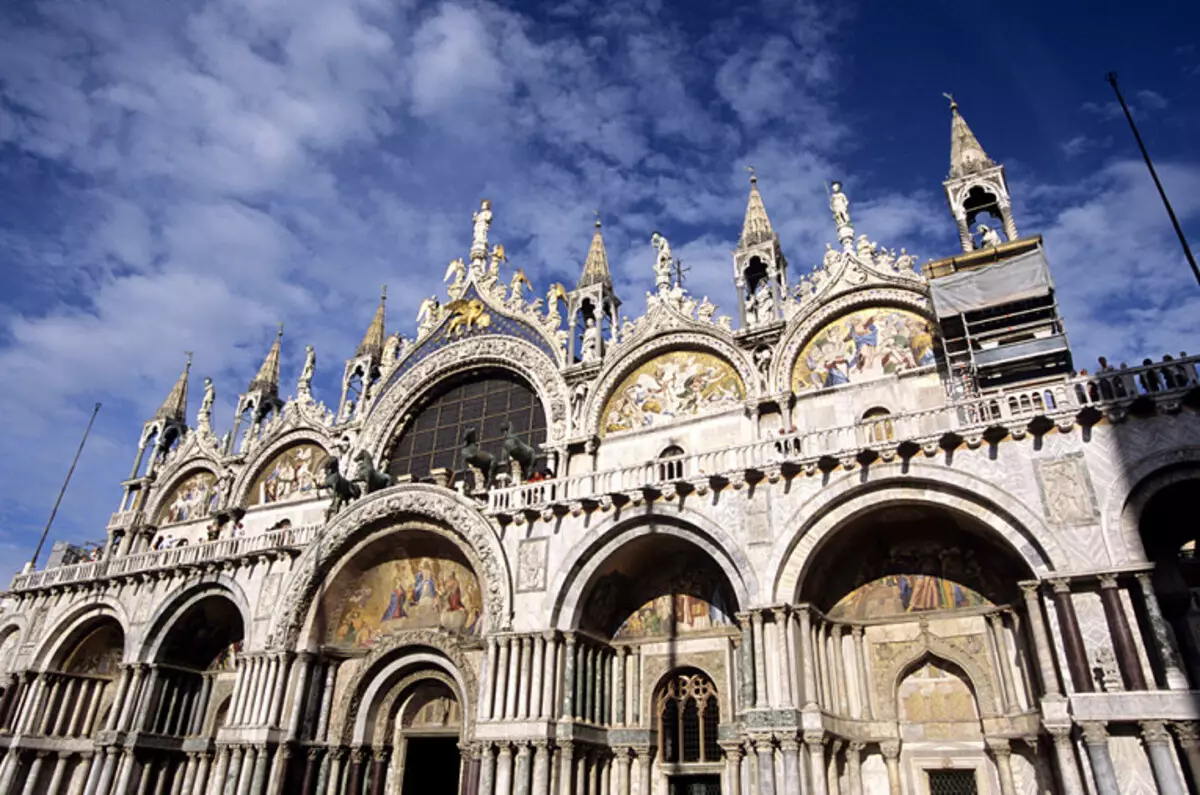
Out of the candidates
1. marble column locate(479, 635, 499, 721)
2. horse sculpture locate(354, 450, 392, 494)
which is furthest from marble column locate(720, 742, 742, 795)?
horse sculpture locate(354, 450, 392, 494)

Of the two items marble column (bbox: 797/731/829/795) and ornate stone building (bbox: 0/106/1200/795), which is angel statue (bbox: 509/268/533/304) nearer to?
ornate stone building (bbox: 0/106/1200/795)

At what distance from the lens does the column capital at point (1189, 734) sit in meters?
11.2

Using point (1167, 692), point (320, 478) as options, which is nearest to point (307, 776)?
point (320, 478)

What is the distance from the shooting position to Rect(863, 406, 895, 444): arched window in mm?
15312

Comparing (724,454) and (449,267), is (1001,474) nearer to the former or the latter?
(724,454)

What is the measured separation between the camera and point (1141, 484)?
13.0 meters

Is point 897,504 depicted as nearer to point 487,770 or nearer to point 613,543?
point 613,543

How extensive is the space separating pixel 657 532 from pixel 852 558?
154 inches

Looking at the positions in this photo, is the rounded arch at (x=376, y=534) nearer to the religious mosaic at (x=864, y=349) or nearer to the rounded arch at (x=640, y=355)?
the rounded arch at (x=640, y=355)

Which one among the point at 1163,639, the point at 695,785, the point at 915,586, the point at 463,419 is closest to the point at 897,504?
the point at 915,586

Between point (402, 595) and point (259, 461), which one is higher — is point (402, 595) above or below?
below

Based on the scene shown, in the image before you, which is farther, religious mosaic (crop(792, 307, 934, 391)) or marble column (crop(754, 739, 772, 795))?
religious mosaic (crop(792, 307, 934, 391))

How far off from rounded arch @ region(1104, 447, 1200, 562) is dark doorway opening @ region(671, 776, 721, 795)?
8697mm

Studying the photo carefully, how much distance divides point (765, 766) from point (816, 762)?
2.81 ft
